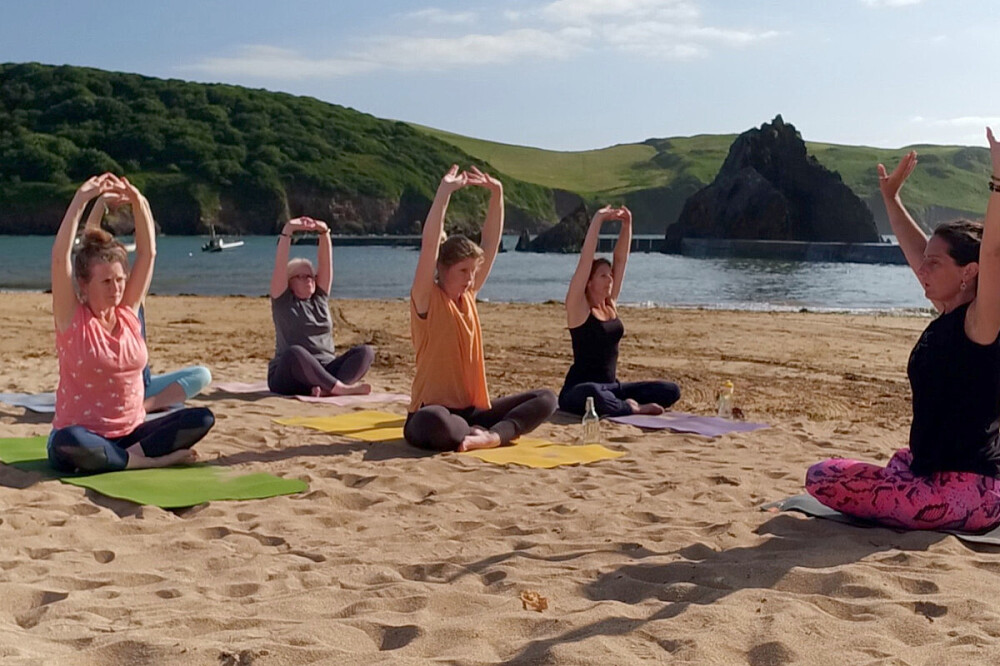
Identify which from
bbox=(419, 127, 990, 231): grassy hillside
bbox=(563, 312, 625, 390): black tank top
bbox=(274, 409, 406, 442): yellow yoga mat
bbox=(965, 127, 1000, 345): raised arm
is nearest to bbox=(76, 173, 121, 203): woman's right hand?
bbox=(274, 409, 406, 442): yellow yoga mat

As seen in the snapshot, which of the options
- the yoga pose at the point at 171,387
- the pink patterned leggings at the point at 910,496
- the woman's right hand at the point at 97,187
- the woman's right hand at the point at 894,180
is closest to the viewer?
the pink patterned leggings at the point at 910,496

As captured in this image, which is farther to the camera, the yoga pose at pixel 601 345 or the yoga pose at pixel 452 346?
the yoga pose at pixel 601 345

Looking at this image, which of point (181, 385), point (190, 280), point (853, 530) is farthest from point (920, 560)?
point (190, 280)

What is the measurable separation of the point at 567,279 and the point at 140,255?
36.9 m

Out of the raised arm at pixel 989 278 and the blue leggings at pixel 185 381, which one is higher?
the raised arm at pixel 989 278

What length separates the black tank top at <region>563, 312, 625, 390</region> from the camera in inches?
324

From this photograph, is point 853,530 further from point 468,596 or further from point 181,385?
point 181,385

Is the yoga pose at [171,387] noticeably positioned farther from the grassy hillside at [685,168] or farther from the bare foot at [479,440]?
the grassy hillside at [685,168]

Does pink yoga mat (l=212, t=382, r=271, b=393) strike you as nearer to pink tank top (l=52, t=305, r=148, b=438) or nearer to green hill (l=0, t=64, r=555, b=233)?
pink tank top (l=52, t=305, r=148, b=438)

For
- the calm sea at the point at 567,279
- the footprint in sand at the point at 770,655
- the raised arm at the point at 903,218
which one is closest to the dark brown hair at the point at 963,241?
the raised arm at the point at 903,218

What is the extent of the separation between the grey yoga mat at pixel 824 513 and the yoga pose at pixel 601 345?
9.69ft

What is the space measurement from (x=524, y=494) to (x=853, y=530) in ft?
5.65

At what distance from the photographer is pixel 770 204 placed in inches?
2896

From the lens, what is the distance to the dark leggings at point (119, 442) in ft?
18.4
